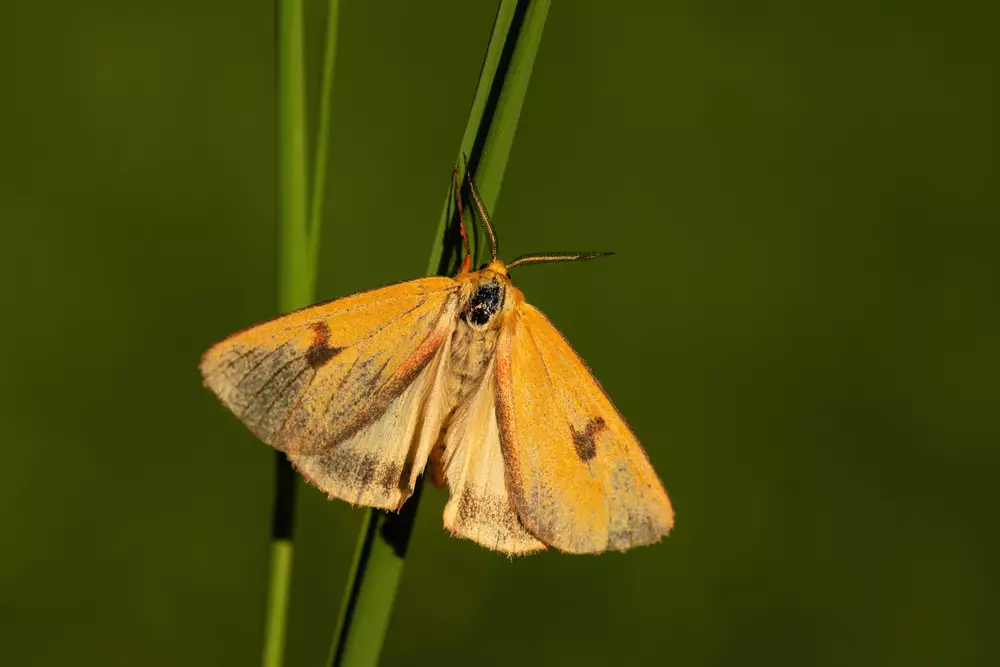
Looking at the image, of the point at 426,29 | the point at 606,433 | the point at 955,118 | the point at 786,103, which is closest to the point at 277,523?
the point at 606,433

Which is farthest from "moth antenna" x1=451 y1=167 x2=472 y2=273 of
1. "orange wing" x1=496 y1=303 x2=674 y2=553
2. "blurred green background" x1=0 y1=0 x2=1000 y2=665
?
"blurred green background" x1=0 y1=0 x2=1000 y2=665

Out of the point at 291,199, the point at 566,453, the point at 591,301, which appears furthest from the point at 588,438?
the point at 591,301

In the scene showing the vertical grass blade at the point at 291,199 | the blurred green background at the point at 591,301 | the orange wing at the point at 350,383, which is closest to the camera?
the vertical grass blade at the point at 291,199

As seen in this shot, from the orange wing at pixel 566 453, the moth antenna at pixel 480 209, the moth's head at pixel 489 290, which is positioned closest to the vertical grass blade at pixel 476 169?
the moth antenna at pixel 480 209

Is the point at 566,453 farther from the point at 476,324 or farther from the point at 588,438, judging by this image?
the point at 476,324

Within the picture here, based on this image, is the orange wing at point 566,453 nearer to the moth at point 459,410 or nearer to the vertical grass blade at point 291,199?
the moth at point 459,410

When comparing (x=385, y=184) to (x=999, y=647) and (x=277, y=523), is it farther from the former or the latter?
(x=999, y=647)

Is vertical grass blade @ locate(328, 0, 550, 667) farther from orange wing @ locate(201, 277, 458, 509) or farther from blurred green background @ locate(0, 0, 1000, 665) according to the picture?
blurred green background @ locate(0, 0, 1000, 665)
